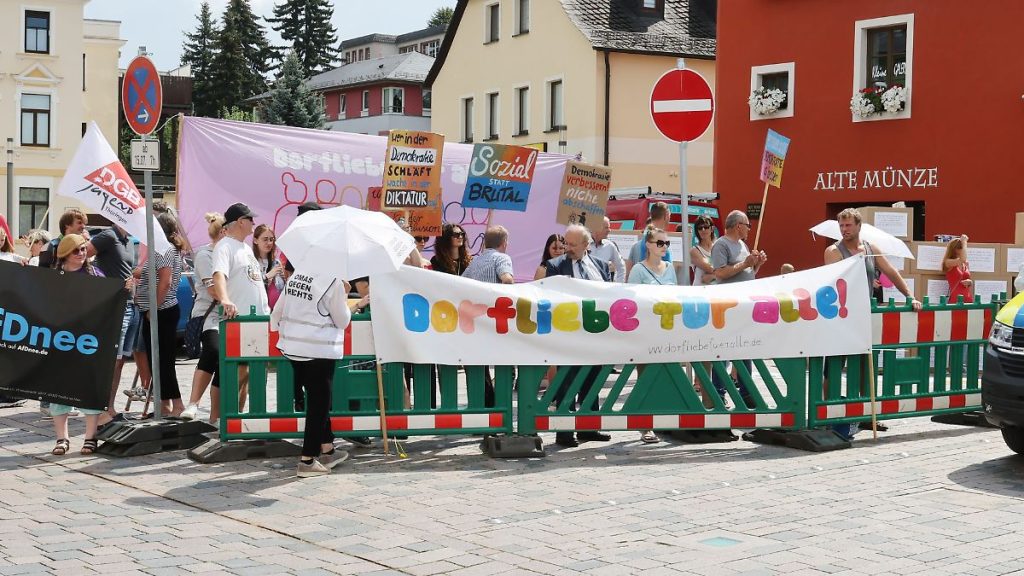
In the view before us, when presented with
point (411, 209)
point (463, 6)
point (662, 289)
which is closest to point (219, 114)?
point (463, 6)

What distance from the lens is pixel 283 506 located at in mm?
7844

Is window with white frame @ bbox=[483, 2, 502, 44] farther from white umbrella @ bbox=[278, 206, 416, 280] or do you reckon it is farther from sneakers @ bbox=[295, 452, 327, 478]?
sneakers @ bbox=[295, 452, 327, 478]

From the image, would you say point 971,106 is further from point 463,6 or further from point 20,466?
point 463,6

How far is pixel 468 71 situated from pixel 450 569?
40412 mm

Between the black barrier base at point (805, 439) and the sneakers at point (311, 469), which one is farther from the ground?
the black barrier base at point (805, 439)

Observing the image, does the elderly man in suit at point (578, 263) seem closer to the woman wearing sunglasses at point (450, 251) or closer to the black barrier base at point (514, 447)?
the black barrier base at point (514, 447)

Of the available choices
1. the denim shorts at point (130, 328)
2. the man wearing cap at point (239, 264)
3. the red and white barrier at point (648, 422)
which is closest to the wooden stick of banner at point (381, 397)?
the red and white barrier at point (648, 422)

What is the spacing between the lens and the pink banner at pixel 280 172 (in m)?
16.7

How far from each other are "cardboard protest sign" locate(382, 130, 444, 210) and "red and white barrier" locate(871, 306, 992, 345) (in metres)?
6.16

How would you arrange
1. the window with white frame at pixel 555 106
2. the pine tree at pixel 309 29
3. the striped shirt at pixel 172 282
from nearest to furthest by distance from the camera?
the striped shirt at pixel 172 282, the window with white frame at pixel 555 106, the pine tree at pixel 309 29

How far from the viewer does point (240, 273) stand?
10.5 m

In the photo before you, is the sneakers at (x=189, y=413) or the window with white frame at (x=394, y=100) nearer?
the sneakers at (x=189, y=413)

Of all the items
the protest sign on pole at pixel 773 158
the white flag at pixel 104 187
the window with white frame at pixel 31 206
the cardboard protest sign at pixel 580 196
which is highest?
the window with white frame at pixel 31 206

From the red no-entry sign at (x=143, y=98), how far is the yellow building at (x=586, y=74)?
30.0 meters
